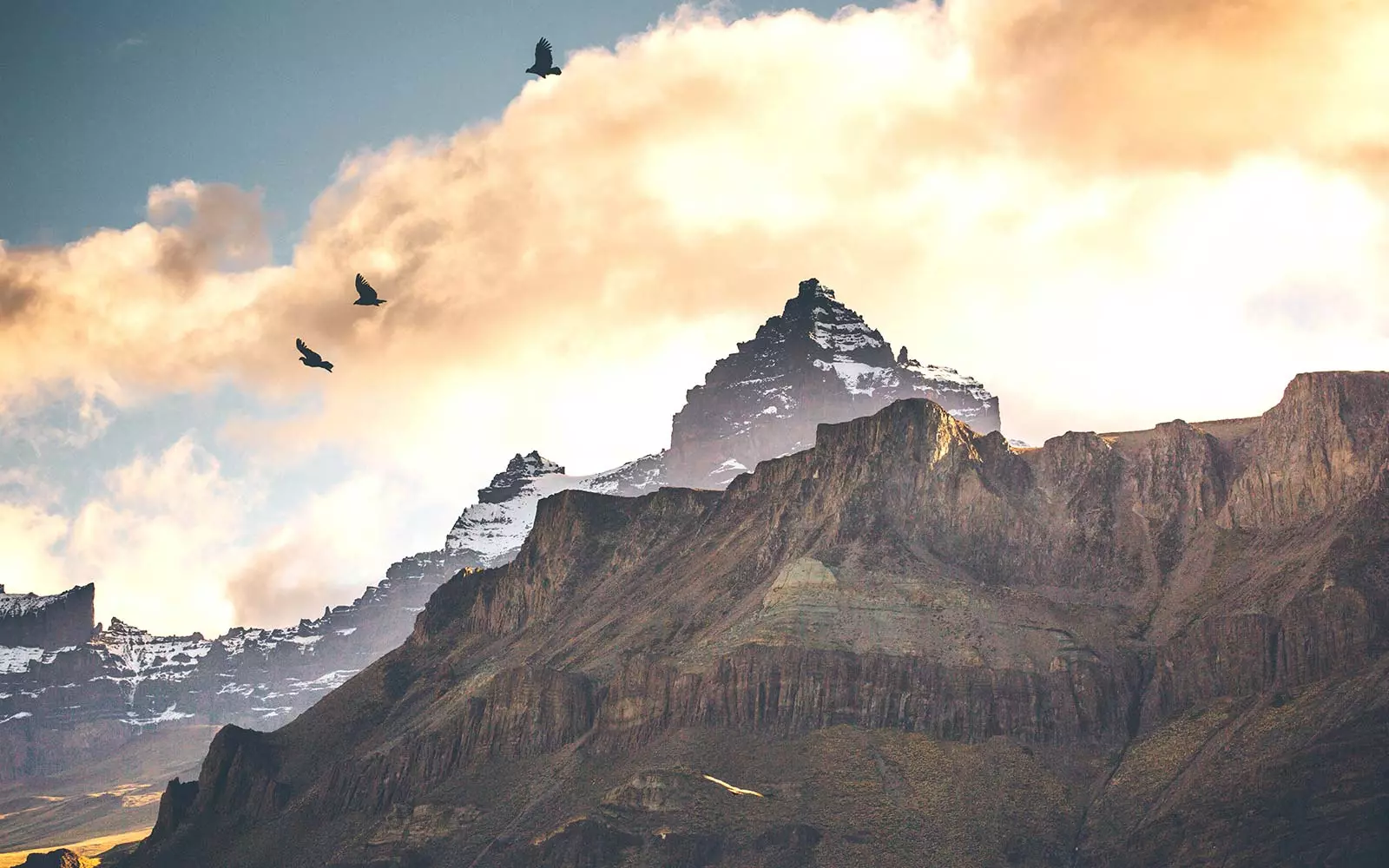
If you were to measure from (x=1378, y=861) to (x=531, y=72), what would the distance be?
112 m

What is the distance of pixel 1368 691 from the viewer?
195625mm

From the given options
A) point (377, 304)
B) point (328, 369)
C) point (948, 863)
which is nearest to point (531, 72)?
point (377, 304)

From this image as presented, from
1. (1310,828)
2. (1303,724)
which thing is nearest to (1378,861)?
(1310,828)

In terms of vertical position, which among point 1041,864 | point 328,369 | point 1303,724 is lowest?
point 1041,864

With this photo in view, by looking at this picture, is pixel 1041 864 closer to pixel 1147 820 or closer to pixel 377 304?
pixel 1147 820

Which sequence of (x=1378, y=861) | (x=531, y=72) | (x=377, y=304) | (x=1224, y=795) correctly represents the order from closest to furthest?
(x=531, y=72), (x=377, y=304), (x=1378, y=861), (x=1224, y=795)

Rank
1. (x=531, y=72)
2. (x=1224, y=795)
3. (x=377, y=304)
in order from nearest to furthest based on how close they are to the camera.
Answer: (x=531, y=72)
(x=377, y=304)
(x=1224, y=795)

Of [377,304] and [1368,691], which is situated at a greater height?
[377,304]

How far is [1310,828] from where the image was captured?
597 feet

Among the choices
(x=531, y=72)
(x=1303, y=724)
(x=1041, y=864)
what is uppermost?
(x=531, y=72)

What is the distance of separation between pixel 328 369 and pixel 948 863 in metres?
95.5

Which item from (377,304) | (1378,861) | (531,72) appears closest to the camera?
(531,72)

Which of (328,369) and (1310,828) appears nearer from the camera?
(328,369)

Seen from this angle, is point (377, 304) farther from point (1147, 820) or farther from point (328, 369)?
point (1147, 820)
